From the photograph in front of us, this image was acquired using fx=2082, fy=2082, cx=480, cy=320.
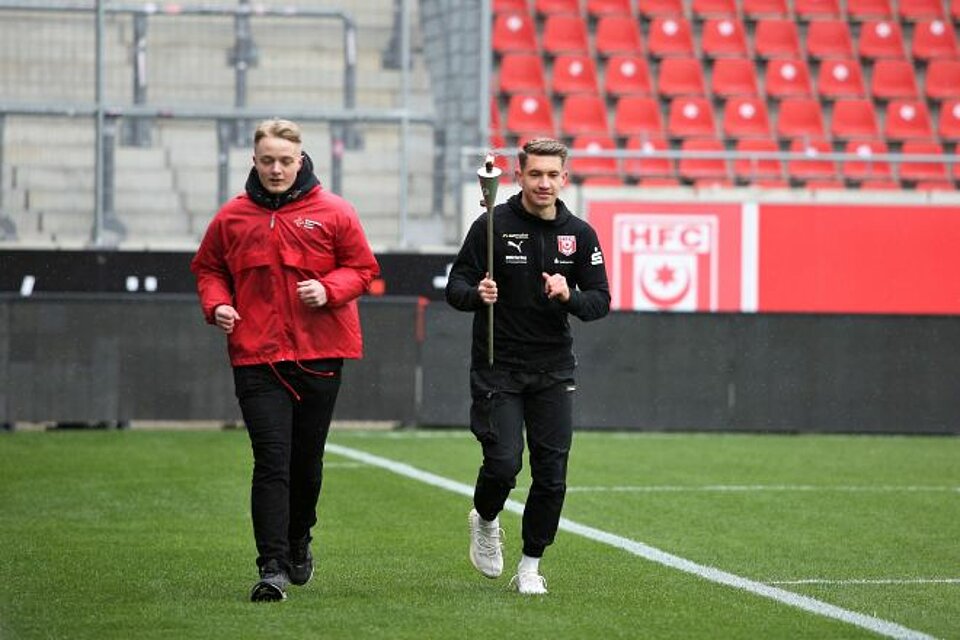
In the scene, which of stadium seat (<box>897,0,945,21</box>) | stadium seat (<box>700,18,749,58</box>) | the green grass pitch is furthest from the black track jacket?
stadium seat (<box>897,0,945,21</box>)

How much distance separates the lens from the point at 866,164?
2484 cm

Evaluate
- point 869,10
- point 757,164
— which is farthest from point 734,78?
point 869,10

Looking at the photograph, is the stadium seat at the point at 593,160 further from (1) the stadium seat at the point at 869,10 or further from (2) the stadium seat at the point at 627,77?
(1) the stadium seat at the point at 869,10

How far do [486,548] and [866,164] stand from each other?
1709 cm

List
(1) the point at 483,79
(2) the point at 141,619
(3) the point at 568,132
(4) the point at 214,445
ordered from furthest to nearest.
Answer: (3) the point at 568,132, (1) the point at 483,79, (4) the point at 214,445, (2) the point at 141,619

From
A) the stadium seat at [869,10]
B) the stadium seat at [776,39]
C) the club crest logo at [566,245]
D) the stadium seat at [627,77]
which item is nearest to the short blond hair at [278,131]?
the club crest logo at [566,245]

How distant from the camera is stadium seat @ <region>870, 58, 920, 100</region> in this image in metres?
26.6

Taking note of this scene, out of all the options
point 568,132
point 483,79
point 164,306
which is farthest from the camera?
point 568,132

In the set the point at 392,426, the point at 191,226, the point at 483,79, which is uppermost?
the point at 483,79

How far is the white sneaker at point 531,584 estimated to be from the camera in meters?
8.30

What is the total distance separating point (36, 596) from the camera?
26.4 feet

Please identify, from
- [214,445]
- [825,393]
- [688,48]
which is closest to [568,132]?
[688,48]

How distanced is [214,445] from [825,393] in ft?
20.1

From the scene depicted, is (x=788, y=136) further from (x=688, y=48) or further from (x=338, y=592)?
(x=338, y=592)
